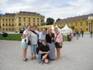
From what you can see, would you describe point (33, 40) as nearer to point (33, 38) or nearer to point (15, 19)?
point (33, 38)

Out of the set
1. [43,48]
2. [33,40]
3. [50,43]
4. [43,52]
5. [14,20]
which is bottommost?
[43,52]

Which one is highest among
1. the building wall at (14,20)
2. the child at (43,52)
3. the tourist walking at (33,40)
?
the building wall at (14,20)

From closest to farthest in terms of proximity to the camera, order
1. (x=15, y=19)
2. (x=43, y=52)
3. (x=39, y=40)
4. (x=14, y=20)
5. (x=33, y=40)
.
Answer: (x=43, y=52), (x=39, y=40), (x=33, y=40), (x=15, y=19), (x=14, y=20)

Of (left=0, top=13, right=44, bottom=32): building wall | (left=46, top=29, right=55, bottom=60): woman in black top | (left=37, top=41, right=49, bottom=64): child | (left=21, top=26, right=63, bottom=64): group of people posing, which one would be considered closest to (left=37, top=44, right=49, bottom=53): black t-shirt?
(left=37, top=41, right=49, bottom=64): child

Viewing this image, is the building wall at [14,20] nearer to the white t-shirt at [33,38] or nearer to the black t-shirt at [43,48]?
the white t-shirt at [33,38]

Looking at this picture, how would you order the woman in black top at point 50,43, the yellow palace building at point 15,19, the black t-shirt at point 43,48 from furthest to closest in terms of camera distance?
1. the yellow palace building at point 15,19
2. the woman in black top at point 50,43
3. the black t-shirt at point 43,48

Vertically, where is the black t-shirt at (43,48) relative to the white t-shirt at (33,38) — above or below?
below

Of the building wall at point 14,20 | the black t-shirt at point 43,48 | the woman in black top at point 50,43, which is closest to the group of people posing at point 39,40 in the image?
the woman in black top at point 50,43

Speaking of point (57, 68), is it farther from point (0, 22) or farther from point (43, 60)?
point (0, 22)

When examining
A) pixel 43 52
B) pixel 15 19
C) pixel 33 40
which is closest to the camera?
pixel 43 52

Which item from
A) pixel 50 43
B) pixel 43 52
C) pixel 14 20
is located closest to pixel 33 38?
pixel 50 43

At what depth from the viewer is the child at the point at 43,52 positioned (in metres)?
9.48

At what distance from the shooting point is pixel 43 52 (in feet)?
31.6

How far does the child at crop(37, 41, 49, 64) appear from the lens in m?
9.48
